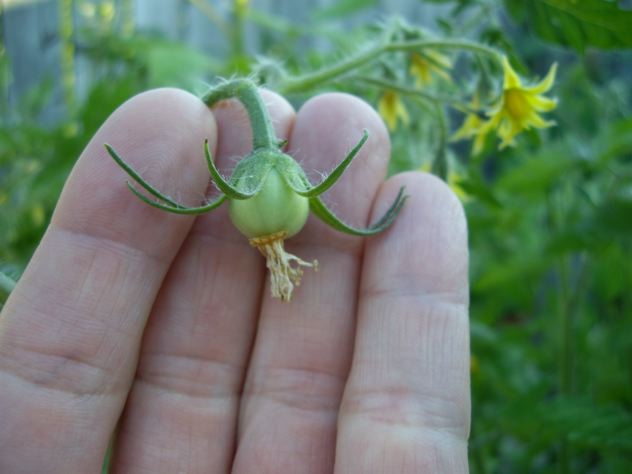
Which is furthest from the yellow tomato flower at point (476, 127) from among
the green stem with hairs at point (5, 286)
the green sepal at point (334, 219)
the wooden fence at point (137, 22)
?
the wooden fence at point (137, 22)

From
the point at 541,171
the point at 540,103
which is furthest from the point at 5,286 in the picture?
the point at 541,171

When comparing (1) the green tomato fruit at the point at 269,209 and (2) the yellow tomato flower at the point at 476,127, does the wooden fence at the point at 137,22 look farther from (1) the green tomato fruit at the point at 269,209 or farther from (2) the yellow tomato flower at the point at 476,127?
(1) the green tomato fruit at the point at 269,209

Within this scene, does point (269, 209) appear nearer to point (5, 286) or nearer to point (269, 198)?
point (269, 198)

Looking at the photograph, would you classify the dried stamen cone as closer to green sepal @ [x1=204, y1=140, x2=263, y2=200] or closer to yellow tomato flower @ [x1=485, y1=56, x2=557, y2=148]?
green sepal @ [x1=204, y1=140, x2=263, y2=200]

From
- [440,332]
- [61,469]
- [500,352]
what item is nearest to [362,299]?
[440,332]

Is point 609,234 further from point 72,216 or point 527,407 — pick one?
point 72,216

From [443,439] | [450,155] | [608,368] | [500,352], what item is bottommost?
[608,368]
